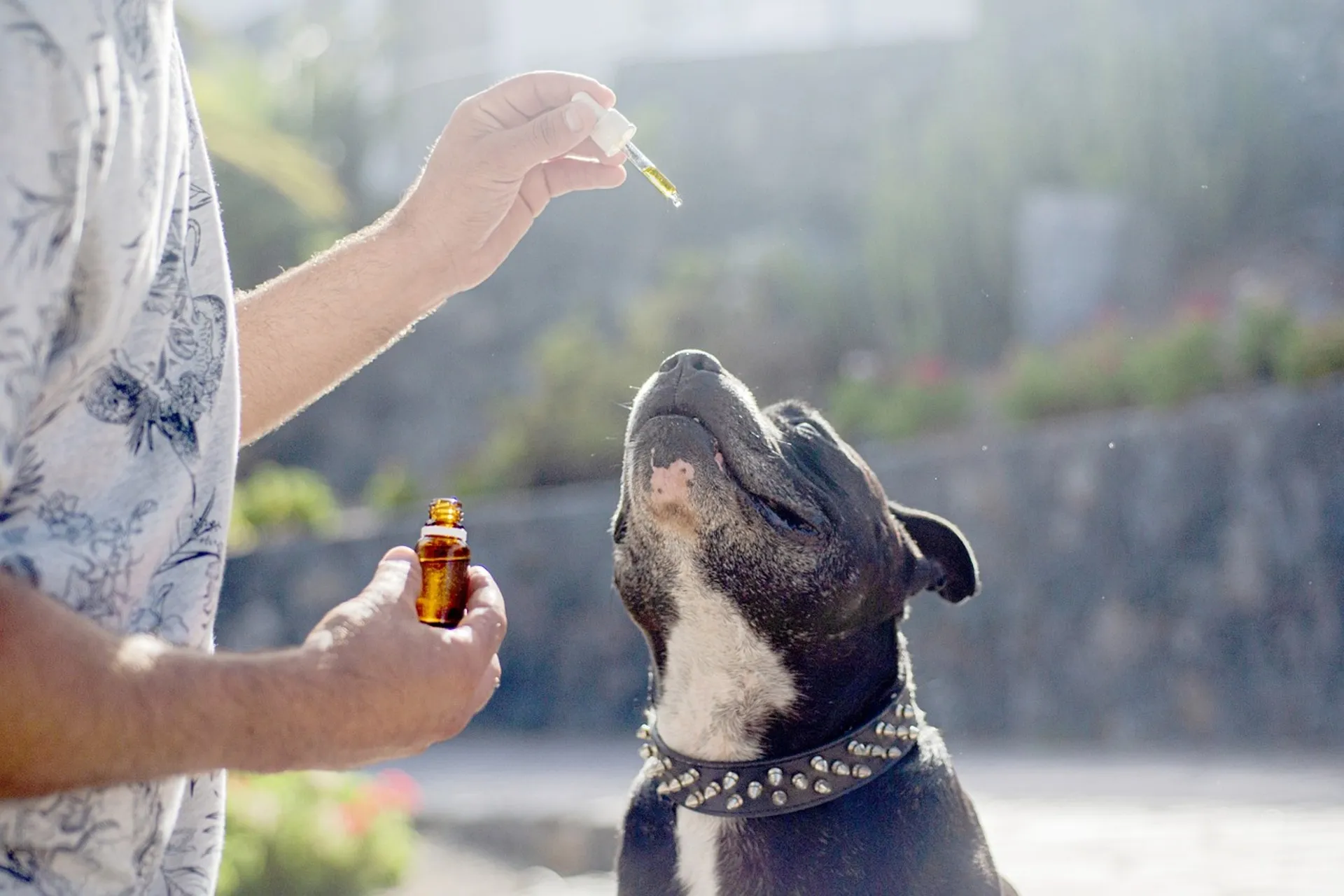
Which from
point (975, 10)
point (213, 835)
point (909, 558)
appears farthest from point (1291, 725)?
point (975, 10)

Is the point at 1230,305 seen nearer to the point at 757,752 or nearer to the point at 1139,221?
the point at 1139,221

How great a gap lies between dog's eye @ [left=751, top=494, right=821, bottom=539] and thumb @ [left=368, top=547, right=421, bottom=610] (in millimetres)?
1040

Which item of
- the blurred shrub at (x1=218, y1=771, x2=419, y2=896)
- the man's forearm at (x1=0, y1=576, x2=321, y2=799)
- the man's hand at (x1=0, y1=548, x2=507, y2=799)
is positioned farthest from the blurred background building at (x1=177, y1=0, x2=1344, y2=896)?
the man's forearm at (x1=0, y1=576, x2=321, y2=799)

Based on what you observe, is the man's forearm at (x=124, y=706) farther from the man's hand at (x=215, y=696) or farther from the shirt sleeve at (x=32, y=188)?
the shirt sleeve at (x=32, y=188)

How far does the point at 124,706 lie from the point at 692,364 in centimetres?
156

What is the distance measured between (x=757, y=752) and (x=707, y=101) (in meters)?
17.2

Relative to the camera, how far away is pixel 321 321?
2221mm

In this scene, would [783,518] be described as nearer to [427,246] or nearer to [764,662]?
[764,662]

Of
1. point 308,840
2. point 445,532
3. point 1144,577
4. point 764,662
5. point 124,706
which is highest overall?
point 1144,577

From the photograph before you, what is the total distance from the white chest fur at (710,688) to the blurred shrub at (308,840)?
308 cm

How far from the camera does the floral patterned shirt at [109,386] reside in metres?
1.16

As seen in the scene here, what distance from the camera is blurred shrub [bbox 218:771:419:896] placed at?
519cm

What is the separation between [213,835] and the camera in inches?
58.3

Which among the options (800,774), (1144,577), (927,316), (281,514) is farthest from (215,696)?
(927,316)
